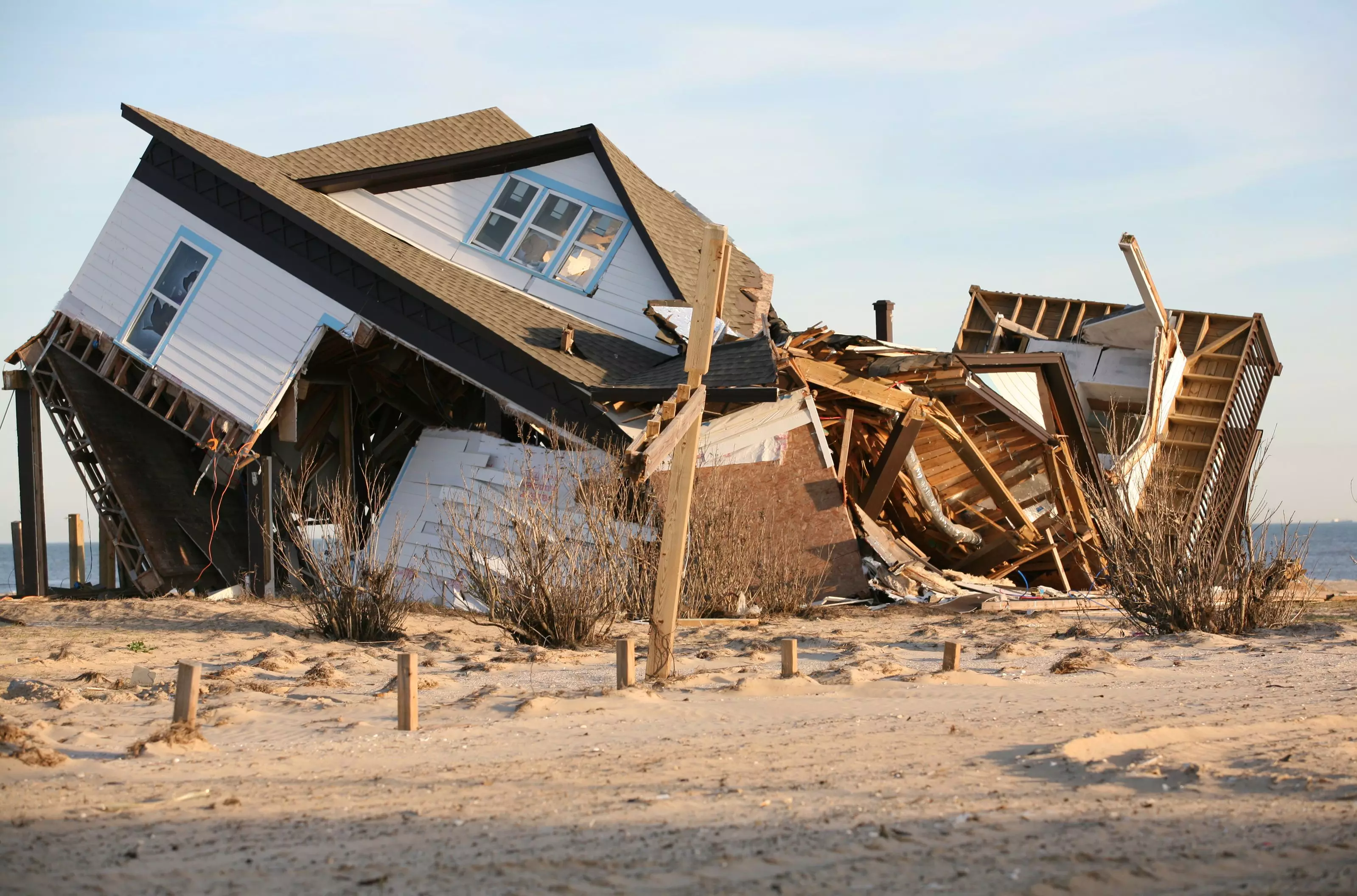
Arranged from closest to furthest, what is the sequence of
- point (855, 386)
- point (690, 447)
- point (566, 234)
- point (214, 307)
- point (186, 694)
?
point (186, 694)
point (690, 447)
point (855, 386)
point (214, 307)
point (566, 234)

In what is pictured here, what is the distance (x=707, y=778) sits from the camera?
597 centimetres

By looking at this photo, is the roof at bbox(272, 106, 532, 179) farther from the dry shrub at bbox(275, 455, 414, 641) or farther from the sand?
the sand

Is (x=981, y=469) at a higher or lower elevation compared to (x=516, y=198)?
lower

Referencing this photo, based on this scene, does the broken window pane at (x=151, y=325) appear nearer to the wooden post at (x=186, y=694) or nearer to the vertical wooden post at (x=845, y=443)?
the vertical wooden post at (x=845, y=443)

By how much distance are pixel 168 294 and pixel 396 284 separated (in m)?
3.83

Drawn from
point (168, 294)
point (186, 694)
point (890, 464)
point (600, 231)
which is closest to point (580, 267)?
point (600, 231)

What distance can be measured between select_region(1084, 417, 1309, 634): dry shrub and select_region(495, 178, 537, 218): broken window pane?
1059 cm

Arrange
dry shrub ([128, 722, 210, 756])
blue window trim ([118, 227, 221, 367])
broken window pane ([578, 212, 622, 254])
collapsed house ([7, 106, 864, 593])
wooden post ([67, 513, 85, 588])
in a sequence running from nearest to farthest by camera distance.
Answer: dry shrub ([128, 722, 210, 756]) → collapsed house ([7, 106, 864, 593]) → blue window trim ([118, 227, 221, 367]) → broken window pane ([578, 212, 622, 254]) → wooden post ([67, 513, 85, 588])

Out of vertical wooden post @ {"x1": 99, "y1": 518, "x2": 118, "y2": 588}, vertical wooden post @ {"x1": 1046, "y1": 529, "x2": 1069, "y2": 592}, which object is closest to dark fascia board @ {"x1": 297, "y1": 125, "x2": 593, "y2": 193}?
vertical wooden post @ {"x1": 99, "y1": 518, "x2": 118, "y2": 588}

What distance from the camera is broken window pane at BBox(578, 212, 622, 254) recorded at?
18.8m

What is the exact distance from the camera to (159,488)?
1881 cm

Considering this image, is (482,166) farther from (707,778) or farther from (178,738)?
(707,778)

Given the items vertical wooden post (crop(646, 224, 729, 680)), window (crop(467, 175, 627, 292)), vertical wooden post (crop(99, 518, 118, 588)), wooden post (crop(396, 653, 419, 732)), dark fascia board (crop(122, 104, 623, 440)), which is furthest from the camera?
vertical wooden post (crop(99, 518, 118, 588))

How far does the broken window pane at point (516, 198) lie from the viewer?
19.3m
